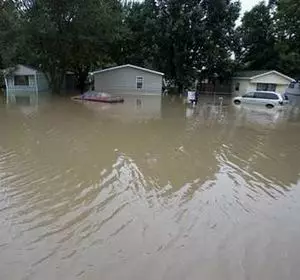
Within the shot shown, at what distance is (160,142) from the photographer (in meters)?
12.8

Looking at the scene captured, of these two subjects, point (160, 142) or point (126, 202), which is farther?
point (160, 142)

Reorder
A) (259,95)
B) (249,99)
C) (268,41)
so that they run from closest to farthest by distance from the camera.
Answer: (259,95) < (249,99) < (268,41)

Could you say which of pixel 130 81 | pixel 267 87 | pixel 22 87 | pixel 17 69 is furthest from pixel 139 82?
pixel 267 87

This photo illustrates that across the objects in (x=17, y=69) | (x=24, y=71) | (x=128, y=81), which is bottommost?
(x=128, y=81)

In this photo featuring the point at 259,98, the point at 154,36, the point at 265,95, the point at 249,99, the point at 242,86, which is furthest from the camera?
the point at 242,86

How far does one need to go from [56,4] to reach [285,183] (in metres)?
25.3

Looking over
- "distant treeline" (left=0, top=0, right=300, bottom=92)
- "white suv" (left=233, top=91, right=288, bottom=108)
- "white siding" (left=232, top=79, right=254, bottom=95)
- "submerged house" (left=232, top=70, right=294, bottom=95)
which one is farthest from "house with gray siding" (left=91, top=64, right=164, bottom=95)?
"white suv" (left=233, top=91, right=288, bottom=108)

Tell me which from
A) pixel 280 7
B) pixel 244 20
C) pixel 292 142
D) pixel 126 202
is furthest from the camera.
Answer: pixel 244 20

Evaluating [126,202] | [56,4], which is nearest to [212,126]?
[126,202]

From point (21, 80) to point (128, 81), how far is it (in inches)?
430

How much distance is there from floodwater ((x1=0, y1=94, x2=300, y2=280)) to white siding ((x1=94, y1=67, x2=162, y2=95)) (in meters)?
22.4

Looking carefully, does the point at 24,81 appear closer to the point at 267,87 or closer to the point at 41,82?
the point at 41,82

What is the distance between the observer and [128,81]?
35844 millimetres

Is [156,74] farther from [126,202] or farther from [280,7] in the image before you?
[126,202]
